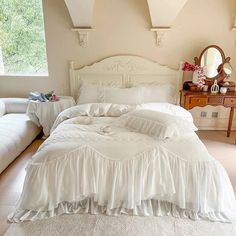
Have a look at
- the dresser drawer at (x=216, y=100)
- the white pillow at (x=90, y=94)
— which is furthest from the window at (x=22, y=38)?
the dresser drawer at (x=216, y=100)

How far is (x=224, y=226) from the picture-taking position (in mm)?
1910

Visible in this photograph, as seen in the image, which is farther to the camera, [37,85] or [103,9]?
[37,85]

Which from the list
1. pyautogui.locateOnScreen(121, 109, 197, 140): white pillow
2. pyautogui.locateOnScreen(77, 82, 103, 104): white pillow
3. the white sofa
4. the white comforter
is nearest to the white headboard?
pyautogui.locateOnScreen(77, 82, 103, 104): white pillow

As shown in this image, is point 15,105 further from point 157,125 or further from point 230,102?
point 230,102

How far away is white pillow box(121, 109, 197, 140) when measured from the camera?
7.08 feet

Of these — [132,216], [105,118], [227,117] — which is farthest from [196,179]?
[227,117]

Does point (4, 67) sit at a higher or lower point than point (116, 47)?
lower

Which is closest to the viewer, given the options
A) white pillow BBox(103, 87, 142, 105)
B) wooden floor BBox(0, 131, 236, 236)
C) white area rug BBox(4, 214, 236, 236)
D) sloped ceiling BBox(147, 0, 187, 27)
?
white area rug BBox(4, 214, 236, 236)

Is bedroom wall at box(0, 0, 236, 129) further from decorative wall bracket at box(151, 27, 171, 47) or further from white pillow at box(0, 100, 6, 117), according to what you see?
white pillow at box(0, 100, 6, 117)

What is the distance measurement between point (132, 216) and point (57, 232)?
22.9 inches

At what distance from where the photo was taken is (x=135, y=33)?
364cm

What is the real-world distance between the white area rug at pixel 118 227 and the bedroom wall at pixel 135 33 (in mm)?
2418

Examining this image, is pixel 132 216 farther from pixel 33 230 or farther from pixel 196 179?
pixel 33 230

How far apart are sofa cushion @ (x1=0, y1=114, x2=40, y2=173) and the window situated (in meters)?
0.89
